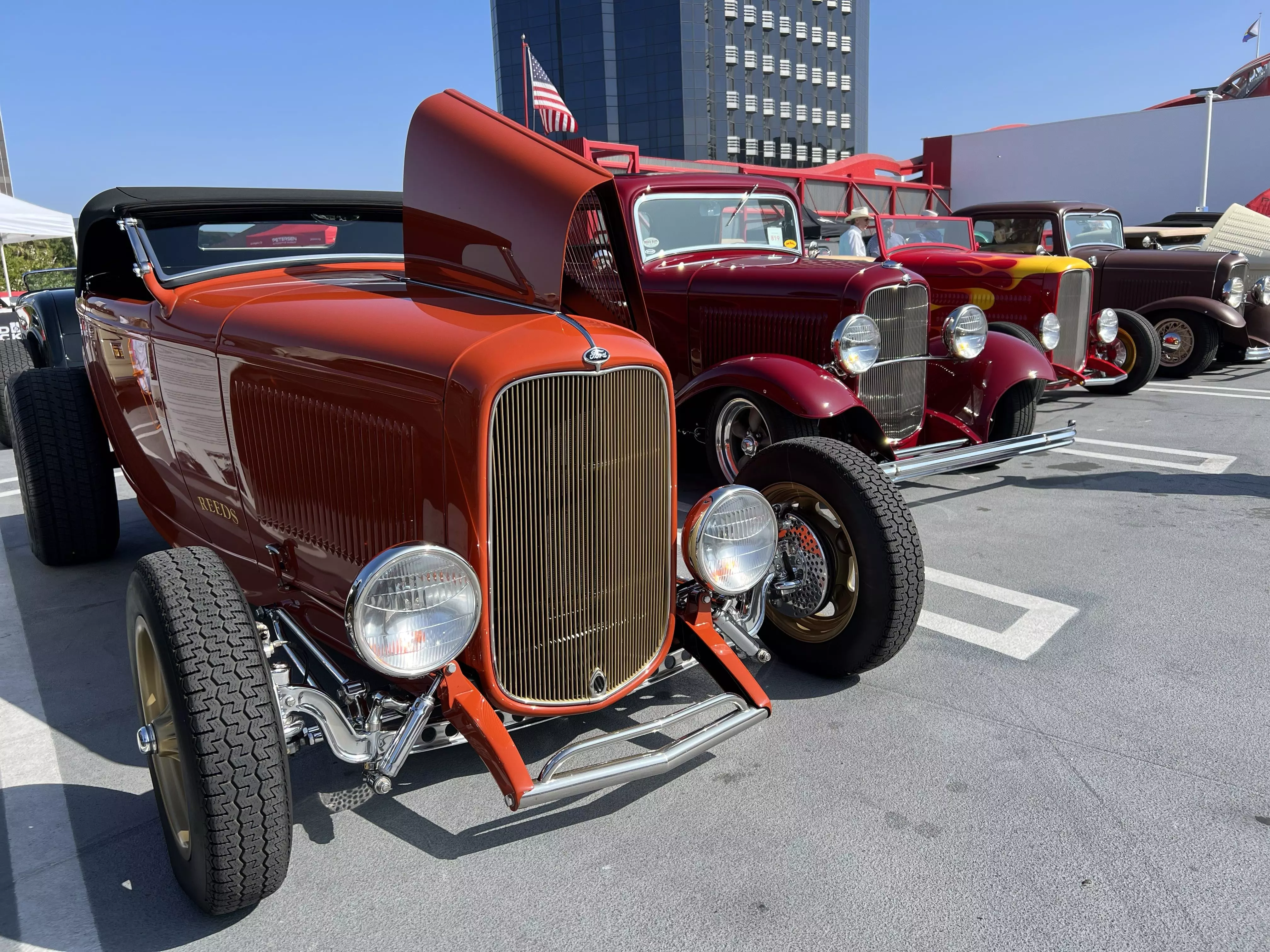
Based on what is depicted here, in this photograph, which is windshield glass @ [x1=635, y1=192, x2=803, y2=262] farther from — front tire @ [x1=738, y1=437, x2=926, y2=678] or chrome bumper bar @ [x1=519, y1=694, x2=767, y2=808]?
chrome bumper bar @ [x1=519, y1=694, x2=767, y2=808]

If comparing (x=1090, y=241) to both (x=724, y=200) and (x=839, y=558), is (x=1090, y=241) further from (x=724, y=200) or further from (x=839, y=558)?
(x=839, y=558)

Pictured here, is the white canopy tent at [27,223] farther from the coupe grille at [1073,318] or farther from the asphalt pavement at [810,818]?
the coupe grille at [1073,318]

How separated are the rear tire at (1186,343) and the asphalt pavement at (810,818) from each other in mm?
6751

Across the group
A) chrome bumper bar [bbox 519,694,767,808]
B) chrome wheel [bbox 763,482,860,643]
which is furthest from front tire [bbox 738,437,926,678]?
chrome bumper bar [bbox 519,694,767,808]

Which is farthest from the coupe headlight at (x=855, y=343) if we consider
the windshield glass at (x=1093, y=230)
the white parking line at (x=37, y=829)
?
the windshield glass at (x=1093, y=230)

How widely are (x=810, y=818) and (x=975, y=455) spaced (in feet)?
8.58

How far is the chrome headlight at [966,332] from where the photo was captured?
523 cm

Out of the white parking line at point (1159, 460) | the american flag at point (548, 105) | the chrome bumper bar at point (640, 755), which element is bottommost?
the white parking line at point (1159, 460)

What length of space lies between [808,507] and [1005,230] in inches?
282

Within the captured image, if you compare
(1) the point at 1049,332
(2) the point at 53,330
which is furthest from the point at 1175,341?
(2) the point at 53,330

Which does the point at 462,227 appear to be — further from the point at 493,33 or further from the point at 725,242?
the point at 493,33

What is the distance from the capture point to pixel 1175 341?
944 centimetres

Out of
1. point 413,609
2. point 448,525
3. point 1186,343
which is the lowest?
point 1186,343

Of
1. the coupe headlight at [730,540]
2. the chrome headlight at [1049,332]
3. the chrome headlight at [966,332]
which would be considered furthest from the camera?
the chrome headlight at [1049,332]
